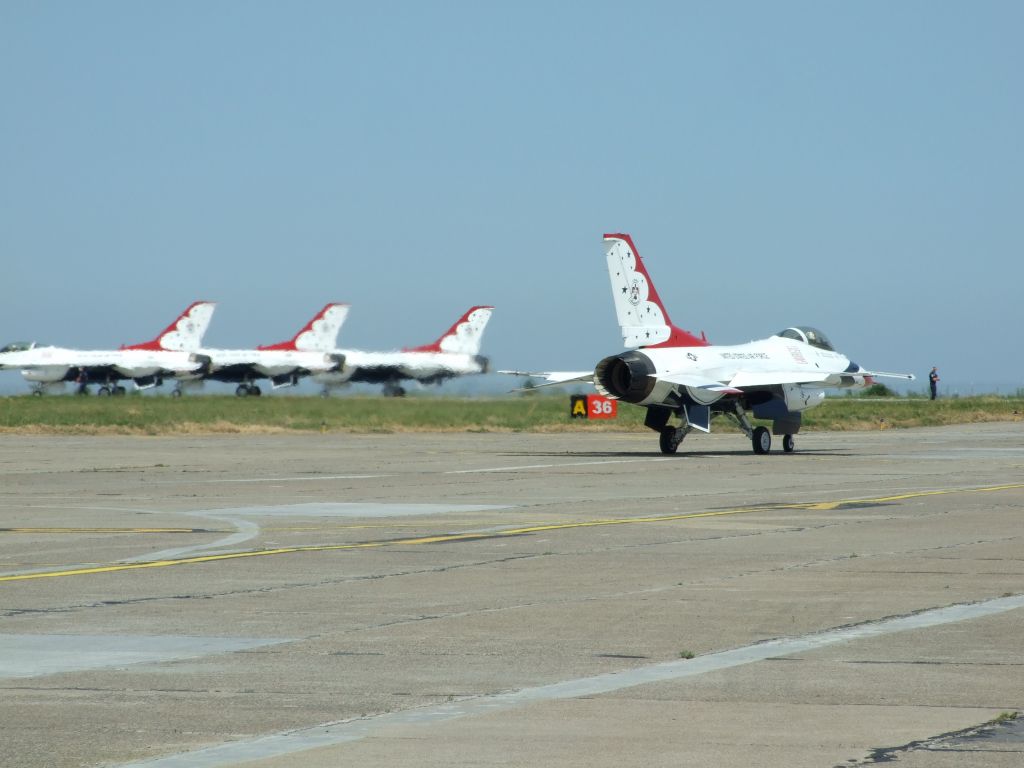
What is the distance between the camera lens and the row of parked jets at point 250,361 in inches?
3697

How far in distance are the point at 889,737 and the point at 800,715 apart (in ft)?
2.09

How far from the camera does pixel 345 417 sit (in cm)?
5703

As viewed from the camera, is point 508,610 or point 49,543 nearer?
point 508,610

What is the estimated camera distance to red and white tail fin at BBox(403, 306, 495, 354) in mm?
95894

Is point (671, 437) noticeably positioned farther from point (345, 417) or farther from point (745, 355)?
point (345, 417)

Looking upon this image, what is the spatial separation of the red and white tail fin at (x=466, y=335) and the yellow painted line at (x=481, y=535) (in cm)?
7152

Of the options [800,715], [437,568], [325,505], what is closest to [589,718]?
[800,715]

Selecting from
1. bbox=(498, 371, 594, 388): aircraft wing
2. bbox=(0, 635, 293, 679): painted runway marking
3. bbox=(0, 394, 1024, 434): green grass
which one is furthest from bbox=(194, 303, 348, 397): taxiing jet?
bbox=(0, 635, 293, 679): painted runway marking

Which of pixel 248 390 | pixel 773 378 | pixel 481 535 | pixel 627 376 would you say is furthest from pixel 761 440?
pixel 248 390

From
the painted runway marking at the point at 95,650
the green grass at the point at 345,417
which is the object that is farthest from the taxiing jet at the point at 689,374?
the painted runway marking at the point at 95,650

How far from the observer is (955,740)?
7133 mm

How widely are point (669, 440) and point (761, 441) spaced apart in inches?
88.2

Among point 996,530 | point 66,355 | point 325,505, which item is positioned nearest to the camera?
point 996,530

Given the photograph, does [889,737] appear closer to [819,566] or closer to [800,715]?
[800,715]
